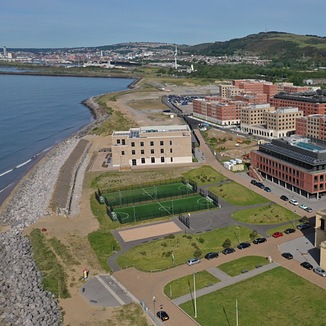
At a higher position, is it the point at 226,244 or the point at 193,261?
the point at 226,244

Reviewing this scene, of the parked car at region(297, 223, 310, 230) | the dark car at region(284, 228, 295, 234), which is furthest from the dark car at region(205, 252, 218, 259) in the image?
the parked car at region(297, 223, 310, 230)

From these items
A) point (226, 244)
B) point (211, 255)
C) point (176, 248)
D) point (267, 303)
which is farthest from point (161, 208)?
point (267, 303)

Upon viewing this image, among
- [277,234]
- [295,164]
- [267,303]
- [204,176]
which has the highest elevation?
[295,164]

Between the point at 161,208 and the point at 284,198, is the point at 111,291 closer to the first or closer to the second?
the point at 161,208

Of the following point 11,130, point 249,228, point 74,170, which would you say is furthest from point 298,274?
point 11,130

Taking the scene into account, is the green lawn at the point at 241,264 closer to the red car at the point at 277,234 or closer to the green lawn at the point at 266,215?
the red car at the point at 277,234

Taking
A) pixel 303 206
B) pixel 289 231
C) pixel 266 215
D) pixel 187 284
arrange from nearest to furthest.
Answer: pixel 187 284 → pixel 289 231 → pixel 266 215 → pixel 303 206

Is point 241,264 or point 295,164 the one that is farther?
point 295,164

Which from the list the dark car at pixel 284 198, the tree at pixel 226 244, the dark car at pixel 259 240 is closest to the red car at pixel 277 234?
the dark car at pixel 259 240

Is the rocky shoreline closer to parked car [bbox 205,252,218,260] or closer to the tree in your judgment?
parked car [bbox 205,252,218,260]
